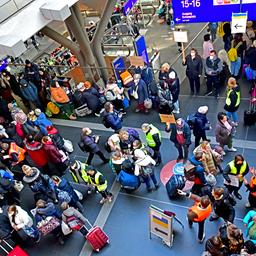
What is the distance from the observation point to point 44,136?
30.3 feet

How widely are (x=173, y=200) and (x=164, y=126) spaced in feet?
8.97

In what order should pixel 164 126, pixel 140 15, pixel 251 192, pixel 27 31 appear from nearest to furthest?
1. pixel 251 192
2. pixel 27 31
3. pixel 164 126
4. pixel 140 15

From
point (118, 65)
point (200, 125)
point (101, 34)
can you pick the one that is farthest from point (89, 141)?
point (101, 34)

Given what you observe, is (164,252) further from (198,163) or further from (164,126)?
(164,126)

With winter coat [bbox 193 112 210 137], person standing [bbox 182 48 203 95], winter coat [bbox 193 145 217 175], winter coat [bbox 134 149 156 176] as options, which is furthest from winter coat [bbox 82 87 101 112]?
winter coat [bbox 193 145 217 175]

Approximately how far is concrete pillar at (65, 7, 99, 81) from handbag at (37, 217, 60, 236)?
592cm

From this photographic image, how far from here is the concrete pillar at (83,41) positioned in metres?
11.8

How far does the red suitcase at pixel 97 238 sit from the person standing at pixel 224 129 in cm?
346

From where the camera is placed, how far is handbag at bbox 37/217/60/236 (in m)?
7.52

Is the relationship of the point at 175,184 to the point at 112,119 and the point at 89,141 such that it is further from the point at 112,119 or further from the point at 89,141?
the point at 112,119

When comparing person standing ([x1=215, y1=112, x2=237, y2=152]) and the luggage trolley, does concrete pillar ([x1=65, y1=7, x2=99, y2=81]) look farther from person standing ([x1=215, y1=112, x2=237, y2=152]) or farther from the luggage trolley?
the luggage trolley

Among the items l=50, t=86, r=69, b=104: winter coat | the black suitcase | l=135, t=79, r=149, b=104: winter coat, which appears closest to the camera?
the black suitcase

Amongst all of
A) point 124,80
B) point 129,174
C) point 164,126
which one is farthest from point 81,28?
point 129,174

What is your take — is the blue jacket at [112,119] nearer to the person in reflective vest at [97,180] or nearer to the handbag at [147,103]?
the handbag at [147,103]
